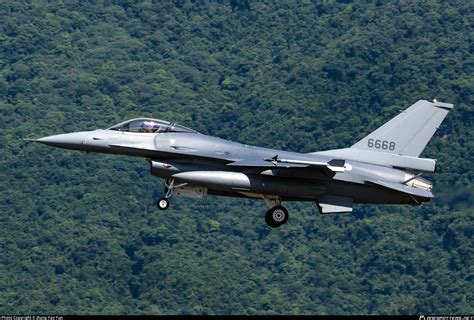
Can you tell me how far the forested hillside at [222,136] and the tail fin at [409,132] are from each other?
43709mm

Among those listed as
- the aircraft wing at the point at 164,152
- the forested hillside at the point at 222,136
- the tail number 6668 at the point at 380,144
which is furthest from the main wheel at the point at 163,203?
the forested hillside at the point at 222,136

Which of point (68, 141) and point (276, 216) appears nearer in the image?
point (68, 141)

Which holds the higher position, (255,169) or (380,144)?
(380,144)

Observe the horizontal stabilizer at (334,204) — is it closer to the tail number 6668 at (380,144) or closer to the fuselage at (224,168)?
the fuselage at (224,168)

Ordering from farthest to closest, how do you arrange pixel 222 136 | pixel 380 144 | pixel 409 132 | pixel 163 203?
pixel 222 136 < pixel 409 132 < pixel 380 144 < pixel 163 203

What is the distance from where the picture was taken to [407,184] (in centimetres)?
5075

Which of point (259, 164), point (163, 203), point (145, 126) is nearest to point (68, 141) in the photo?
point (145, 126)

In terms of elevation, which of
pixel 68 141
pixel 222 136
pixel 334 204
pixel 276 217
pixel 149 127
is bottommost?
pixel 276 217

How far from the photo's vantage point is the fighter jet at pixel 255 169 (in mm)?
49562

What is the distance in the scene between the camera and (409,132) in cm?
5269

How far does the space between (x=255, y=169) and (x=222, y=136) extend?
2855 inches

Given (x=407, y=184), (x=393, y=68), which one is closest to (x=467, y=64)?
(x=393, y=68)

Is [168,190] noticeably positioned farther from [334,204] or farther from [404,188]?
[404,188]

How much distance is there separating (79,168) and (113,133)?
204 ft
